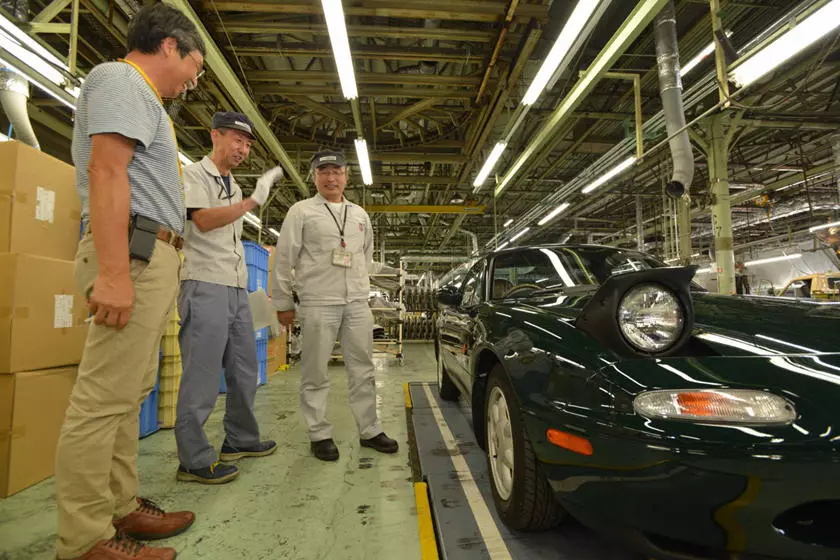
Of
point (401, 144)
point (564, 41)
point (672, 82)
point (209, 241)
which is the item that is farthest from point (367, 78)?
point (209, 241)

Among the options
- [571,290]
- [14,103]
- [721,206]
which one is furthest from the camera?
[721,206]

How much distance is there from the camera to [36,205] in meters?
2.14

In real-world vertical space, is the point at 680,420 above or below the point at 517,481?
above

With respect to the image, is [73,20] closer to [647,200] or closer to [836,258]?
[836,258]

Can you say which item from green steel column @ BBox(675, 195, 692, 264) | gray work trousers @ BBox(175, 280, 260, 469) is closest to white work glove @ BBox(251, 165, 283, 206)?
gray work trousers @ BBox(175, 280, 260, 469)

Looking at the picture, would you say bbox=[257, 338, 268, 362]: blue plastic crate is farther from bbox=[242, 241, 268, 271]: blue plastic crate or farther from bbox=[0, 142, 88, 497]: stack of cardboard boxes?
bbox=[0, 142, 88, 497]: stack of cardboard boxes

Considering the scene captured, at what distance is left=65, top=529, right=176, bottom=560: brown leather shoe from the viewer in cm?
125

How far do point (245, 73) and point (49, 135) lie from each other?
4.27m

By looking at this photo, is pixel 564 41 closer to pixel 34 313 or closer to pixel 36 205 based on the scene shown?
pixel 36 205

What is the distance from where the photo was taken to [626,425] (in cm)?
103

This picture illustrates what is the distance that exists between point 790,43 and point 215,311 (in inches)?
202

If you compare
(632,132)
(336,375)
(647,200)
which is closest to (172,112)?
(336,375)

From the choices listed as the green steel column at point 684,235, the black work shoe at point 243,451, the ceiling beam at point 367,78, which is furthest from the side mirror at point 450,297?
the green steel column at point 684,235

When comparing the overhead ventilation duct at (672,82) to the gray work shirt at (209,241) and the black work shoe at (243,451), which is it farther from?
the black work shoe at (243,451)
